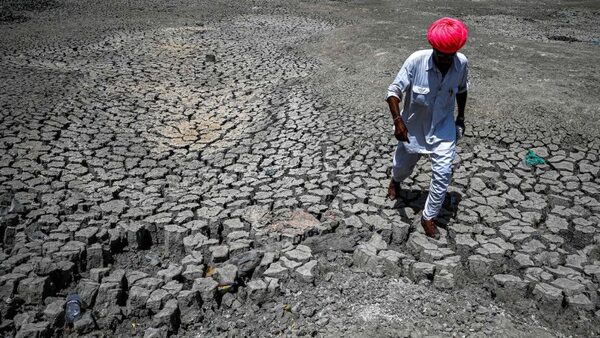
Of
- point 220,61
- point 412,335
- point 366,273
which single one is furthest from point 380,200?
point 220,61

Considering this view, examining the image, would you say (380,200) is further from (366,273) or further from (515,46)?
(515,46)

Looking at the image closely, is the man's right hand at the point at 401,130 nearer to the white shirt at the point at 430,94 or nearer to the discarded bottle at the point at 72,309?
the white shirt at the point at 430,94

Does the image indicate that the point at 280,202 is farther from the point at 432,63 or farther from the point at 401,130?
the point at 432,63

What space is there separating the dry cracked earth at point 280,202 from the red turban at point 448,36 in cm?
134

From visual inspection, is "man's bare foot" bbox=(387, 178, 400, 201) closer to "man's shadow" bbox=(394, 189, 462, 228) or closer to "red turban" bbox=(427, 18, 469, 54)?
"man's shadow" bbox=(394, 189, 462, 228)

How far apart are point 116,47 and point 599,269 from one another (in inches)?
293

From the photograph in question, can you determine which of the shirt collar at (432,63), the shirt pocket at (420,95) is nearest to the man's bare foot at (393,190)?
the shirt pocket at (420,95)

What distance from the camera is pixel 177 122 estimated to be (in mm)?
5051

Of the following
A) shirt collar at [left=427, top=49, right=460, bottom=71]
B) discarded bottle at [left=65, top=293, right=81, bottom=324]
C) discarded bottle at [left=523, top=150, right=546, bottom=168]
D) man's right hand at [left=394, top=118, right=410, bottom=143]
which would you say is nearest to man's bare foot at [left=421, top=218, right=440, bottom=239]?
man's right hand at [left=394, top=118, right=410, bottom=143]

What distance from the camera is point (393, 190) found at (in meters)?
3.56

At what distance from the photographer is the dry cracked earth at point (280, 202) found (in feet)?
8.48

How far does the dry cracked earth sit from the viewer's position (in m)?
2.59

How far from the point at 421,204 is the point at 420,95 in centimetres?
99

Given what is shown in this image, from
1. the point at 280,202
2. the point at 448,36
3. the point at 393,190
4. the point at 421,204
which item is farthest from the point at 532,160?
the point at 280,202
